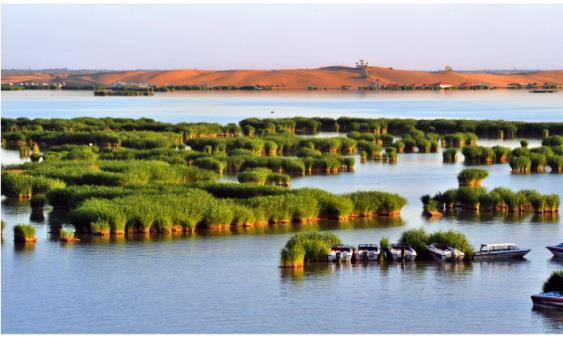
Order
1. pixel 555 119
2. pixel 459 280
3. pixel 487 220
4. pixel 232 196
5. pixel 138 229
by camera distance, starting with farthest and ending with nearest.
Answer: pixel 555 119, pixel 232 196, pixel 487 220, pixel 138 229, pixel 459 280

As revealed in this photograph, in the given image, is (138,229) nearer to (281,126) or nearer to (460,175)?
(460,175)

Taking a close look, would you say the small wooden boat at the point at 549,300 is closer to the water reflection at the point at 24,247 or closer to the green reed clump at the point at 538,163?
the water reflection at the point at 24,247

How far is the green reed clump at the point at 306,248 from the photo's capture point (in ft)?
98.2

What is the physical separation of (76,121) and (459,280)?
55.3 meters

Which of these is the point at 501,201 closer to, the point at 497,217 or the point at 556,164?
the point at 497,217

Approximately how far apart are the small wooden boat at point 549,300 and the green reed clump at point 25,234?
1516 cm

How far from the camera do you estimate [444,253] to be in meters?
30.8

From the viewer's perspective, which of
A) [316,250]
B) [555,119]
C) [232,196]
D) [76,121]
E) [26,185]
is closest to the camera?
[316,250]

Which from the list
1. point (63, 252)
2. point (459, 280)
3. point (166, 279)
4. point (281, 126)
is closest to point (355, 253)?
point (459, 280)

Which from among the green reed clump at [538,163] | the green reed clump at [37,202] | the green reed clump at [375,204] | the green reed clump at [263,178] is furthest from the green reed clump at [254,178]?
the green reed clump at [538,163]

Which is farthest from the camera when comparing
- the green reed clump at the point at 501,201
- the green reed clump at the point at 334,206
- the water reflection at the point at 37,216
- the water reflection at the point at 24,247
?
the green reed clump at the point at 501,201

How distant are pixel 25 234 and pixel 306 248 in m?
8.66

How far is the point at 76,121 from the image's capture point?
8031 centimetres

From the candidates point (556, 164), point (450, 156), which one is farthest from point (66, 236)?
point (450, 156)
